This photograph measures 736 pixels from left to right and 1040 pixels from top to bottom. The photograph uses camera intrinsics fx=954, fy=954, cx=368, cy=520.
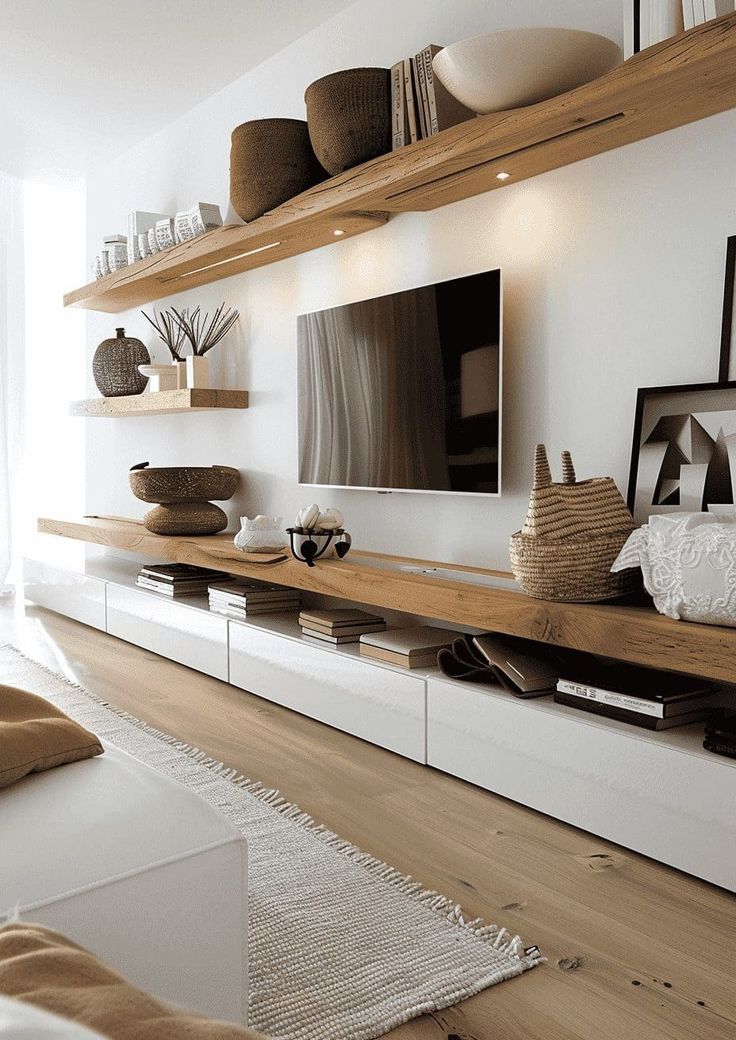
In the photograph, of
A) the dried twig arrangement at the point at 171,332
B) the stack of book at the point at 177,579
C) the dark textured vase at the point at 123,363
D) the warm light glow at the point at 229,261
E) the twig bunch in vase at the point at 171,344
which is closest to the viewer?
the warm light glow at the point at 229,261

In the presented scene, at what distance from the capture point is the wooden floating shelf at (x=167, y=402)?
4066 millimetres

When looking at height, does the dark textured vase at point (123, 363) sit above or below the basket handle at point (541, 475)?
above

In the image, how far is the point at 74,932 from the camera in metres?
1.17

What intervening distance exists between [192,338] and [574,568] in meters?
2.68

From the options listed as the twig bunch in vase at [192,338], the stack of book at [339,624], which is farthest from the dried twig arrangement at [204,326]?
the stack of book at [339,624]

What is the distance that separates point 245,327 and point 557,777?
2.61 meters

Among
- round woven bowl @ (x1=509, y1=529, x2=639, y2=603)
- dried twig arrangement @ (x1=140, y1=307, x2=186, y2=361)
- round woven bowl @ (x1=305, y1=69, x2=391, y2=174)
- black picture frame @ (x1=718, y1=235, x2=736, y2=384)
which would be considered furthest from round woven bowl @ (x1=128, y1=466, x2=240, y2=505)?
black picture frame @ (x1=718, y1=235, x2=736, y2=384)

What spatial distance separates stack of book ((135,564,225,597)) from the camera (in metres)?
3.99

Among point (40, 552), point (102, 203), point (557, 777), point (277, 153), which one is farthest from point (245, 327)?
point (557, 777)

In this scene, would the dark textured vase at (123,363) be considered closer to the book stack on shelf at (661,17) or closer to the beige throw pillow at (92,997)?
the book stack on shelf at (661,17)

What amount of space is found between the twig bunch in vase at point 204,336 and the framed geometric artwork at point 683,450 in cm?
230

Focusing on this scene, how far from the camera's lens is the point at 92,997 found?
0.57m

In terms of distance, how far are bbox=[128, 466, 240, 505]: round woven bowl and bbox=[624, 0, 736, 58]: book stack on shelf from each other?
7.96 ft

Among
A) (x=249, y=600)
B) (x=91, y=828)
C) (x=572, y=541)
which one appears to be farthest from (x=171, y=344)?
(x=91, y=828)
